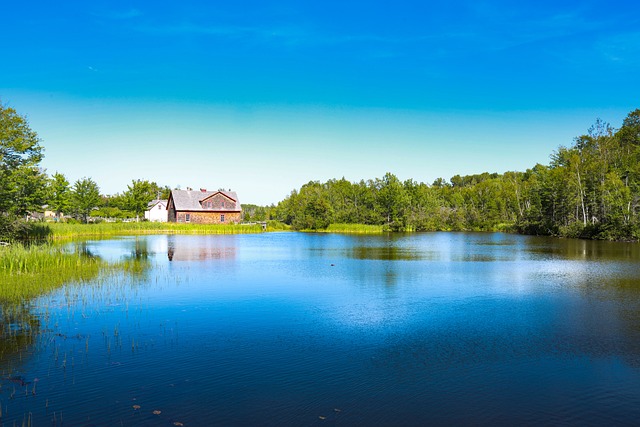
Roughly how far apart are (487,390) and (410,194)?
335 ft

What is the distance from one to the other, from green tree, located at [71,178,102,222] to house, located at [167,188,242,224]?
13722 mm

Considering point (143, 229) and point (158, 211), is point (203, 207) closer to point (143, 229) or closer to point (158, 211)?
point (143, 229)

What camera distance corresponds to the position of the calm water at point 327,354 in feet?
29.1

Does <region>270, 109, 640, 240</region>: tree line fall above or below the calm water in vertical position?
above

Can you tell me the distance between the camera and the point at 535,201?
84.0 m

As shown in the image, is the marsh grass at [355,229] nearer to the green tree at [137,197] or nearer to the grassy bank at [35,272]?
the green tree at [137,197]

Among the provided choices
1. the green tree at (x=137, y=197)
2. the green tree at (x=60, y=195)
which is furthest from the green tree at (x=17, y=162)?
the green tree at (x=137, y=197)

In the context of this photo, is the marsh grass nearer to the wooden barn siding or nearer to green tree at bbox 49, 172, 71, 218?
the wooden barn siding

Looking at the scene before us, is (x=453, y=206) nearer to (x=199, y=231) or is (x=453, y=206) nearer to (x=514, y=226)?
(x=514, y=226)

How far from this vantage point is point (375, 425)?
8.30 m

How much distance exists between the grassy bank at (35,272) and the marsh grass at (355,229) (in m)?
63.4

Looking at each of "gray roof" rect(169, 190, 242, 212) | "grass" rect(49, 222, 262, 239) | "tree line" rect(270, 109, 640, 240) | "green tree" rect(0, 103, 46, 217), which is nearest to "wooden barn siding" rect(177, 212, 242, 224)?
"gray roof" rect(169, 190, 242, 212)

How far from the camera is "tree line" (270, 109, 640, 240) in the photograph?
2451 inches

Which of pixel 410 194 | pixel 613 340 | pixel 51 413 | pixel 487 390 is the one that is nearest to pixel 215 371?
pixel 51 413
